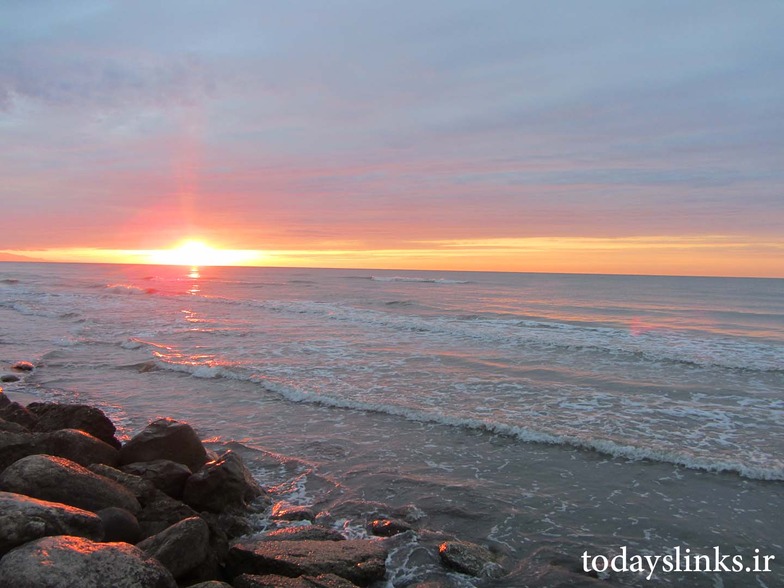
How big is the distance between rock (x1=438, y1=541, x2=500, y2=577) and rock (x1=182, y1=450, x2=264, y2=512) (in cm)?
293

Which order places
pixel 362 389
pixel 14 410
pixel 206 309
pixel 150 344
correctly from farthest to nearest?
pixel 206 309 → pixel 150 344 → pixel 362 389 → pixel 14 410

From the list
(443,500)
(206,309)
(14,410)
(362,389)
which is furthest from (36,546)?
(206,309)

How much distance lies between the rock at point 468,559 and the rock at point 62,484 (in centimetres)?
380

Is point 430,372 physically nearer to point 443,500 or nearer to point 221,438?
point 221,438

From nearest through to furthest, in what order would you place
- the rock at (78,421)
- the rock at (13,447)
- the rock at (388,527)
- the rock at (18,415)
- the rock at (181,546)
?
the rock at (181,546), the rock at (388,527), the rock at (13,447), the rock at (78,421), the rock at (18,415)

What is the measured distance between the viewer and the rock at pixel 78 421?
9.07 m

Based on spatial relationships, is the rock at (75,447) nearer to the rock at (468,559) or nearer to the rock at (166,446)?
the rock at (166,446)

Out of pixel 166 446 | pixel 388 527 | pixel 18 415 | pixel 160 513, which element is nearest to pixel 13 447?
pixel 166 446

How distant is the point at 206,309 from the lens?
40.1 metres

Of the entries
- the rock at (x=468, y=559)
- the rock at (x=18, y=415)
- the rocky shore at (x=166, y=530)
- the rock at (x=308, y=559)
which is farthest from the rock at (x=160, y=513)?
the rock at (x=18, y=415)

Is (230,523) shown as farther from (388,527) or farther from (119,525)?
(388,527)

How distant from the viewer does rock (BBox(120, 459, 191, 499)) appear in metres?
7.50

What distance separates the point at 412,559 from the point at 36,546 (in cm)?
387

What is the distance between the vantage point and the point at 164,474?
24.9 ft
